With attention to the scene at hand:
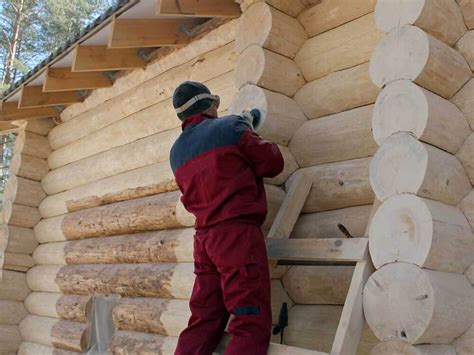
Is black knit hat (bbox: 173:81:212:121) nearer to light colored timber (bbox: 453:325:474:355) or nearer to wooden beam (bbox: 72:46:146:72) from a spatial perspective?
light colored timber (bbox: 453:325:474:355)

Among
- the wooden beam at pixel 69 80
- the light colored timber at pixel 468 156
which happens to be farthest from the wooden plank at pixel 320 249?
the wooden beam at pixel 69 80

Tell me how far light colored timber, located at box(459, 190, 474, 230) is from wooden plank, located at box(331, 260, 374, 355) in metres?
0.56

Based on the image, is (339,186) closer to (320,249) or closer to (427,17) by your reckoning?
(320,249)

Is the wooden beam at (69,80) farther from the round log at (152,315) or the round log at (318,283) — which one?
the round log at (318,283)

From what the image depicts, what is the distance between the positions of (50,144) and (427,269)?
7210mm

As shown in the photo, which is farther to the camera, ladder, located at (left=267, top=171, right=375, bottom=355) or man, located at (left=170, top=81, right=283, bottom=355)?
man, located at (left=170, top=81, right=283, bottom=355)

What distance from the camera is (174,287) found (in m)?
4.80

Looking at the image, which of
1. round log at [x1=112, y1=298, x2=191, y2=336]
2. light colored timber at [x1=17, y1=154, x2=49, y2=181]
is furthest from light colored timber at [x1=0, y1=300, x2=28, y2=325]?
round log at [x1=112, y1=298, x2=191, y2=336]

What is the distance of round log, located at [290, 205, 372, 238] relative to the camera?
3325 millimetres

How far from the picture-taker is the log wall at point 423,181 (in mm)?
2422

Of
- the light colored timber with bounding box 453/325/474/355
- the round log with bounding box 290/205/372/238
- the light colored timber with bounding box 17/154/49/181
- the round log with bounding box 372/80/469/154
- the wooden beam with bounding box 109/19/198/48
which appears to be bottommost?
the light colored timber with bounding box 453/325/474/355

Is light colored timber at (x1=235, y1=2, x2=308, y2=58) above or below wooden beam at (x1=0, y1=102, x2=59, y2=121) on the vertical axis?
below

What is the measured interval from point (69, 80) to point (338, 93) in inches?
161

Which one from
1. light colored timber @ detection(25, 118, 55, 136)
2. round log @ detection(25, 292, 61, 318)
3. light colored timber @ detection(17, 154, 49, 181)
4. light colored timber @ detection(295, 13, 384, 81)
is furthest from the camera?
light colored timber @ detection(25, 118, 55, 136)
